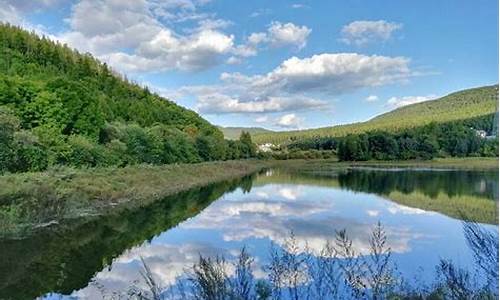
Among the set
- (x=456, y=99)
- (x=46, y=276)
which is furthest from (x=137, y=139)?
(x=456, y=99)

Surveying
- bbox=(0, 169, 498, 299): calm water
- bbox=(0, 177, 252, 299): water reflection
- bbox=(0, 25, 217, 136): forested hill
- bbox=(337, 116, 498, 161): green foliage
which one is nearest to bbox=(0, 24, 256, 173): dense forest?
bbox=(0, 25, 217, 136): forested hill

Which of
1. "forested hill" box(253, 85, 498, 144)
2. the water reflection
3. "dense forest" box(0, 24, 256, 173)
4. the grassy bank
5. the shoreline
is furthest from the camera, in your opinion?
"forested hill" box(253, 85, 498, 144)

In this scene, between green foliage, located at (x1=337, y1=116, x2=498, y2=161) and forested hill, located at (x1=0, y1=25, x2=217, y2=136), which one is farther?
green foliage, located at (x1=337, y1=116, x2=498, y2=161)

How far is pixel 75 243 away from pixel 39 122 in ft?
58.4

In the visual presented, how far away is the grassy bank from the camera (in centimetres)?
1462

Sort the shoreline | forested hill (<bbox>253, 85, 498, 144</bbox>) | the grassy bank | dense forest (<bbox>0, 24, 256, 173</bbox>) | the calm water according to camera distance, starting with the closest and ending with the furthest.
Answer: the calm water, the shoreline, the grassy bank, dense forest (<bbox>0, 24, 256, 173</bbox>), forested hill (<bbox>253, 85, 498, 144</bbox>)

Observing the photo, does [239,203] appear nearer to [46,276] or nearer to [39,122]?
[39,122]

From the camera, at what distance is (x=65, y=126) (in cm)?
3036

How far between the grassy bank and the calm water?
2.89 ft

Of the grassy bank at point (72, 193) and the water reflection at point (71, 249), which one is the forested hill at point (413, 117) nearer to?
the grassy bank at point (72, 193)

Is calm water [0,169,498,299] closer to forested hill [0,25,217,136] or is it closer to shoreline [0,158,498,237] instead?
shoreline [0,158,498,237]

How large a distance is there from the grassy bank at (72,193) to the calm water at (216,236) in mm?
881

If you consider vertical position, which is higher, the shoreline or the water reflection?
the shoreline

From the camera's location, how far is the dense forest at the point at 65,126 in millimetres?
21906
